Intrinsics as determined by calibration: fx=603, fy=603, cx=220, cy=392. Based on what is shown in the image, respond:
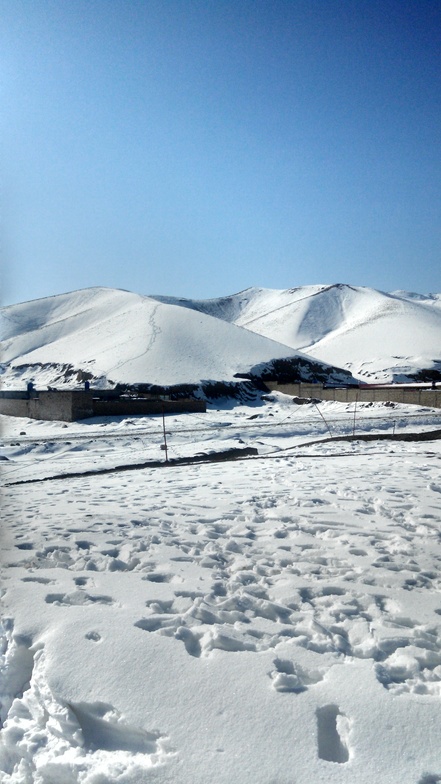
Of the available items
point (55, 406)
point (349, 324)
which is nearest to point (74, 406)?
point (55, 406)

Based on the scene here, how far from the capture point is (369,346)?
10931 cm

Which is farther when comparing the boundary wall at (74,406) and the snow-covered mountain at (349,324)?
the snow-covered mountain at (349,324)

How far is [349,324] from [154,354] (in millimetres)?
80814

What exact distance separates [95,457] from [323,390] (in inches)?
1258

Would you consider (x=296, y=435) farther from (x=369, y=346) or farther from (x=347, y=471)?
(x=369, y=346)

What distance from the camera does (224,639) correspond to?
12.0 feet

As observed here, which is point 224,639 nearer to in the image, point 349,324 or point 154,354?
point 154,354

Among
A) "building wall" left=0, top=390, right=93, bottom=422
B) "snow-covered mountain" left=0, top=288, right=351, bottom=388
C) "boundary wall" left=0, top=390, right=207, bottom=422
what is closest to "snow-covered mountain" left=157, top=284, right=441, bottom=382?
"snow-covered mountain" left=0, top=288, right=351, bottom=388

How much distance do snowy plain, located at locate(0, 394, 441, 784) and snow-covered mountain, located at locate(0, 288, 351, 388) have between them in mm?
49971

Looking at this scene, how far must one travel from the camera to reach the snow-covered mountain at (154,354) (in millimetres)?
60562

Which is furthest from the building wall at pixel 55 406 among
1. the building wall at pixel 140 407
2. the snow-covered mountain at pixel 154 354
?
the snow-covered mountain at pixel 154 354

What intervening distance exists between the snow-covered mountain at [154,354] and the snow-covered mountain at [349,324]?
67.5ft

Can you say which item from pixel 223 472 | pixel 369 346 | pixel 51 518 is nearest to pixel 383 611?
pixel 51 518

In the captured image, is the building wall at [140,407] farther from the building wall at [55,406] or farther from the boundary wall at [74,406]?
the building wall at [55,406]
